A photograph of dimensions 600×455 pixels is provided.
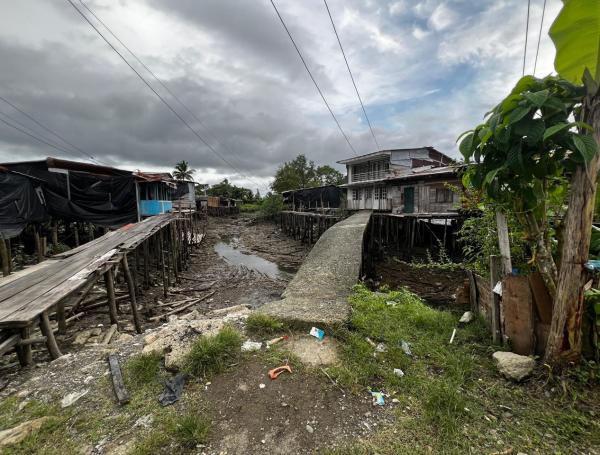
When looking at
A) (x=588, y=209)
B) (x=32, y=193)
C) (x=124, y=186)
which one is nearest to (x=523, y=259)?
(x=588, y=209)

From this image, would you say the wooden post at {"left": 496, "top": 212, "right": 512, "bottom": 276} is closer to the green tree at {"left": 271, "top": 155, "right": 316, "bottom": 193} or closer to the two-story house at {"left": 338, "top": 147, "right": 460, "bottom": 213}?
the two-story house at {"left": 338, "top": 147, "right": 460, "bottom": 213}

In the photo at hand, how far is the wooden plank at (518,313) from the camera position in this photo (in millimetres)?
2793

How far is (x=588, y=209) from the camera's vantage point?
2.18m

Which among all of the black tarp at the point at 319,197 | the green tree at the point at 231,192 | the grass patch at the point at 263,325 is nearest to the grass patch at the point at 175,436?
the grass patch at the point at 263,325

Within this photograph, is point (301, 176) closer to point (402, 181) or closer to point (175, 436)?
point (402, 181)

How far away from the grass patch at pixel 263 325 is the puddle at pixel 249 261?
8449mm

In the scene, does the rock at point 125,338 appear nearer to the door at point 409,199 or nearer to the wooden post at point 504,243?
the wooden post at point 504,243

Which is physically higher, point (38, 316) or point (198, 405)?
point (38, 316)

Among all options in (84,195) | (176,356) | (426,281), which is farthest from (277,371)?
(84,195)

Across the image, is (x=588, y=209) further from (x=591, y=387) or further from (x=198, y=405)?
(x=198, y=405)

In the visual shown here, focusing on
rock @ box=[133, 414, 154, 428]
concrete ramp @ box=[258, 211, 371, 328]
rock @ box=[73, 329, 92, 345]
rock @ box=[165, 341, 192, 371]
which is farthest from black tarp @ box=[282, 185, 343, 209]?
rock @ box=[133, 414, 154, 428]

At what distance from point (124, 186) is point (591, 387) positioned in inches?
648

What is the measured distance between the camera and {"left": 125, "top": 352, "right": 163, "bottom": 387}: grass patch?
278cm

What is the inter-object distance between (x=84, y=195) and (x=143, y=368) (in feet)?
40.8
